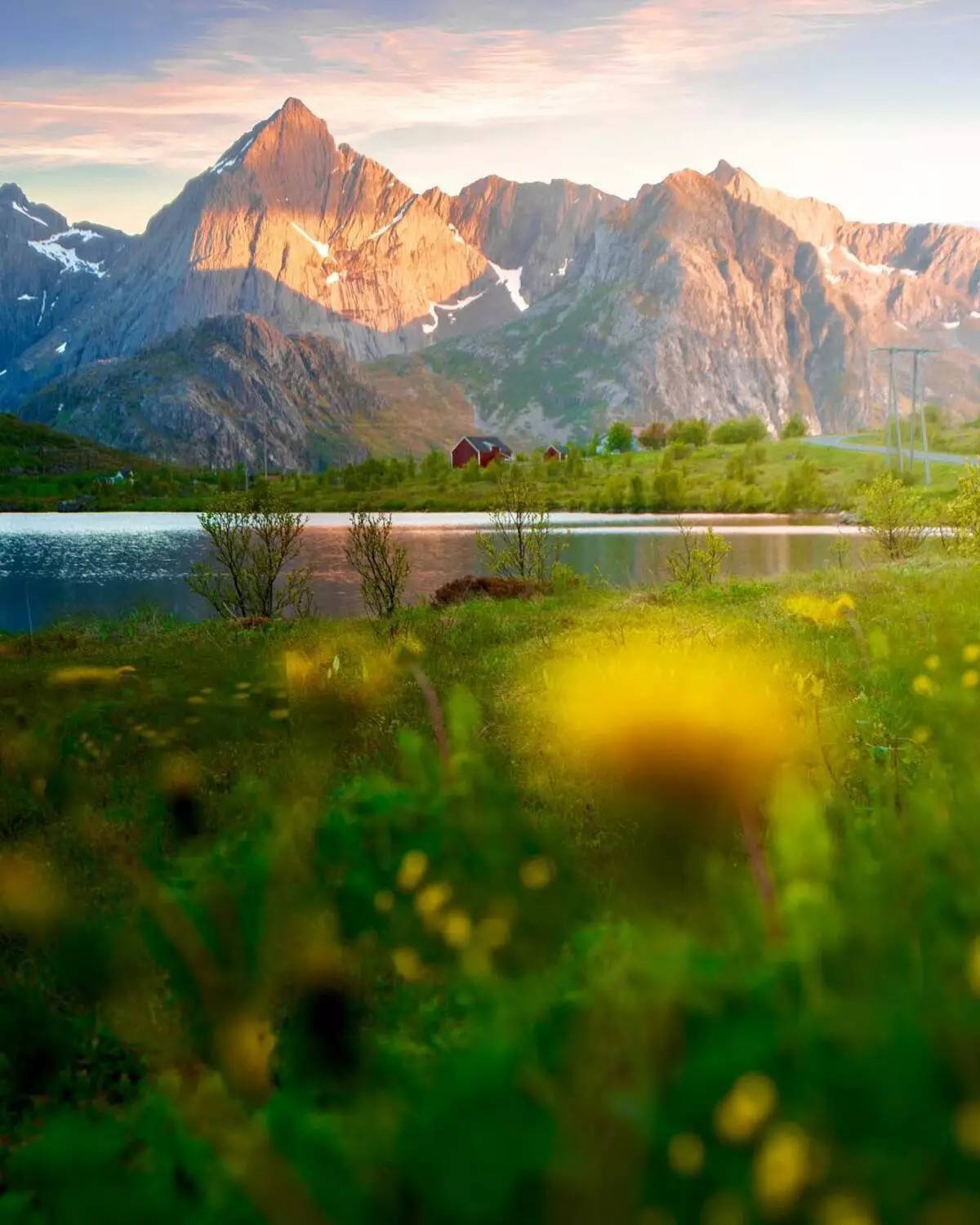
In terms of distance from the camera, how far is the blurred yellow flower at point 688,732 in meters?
2.80

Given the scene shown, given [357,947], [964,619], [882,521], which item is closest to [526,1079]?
[357,947]

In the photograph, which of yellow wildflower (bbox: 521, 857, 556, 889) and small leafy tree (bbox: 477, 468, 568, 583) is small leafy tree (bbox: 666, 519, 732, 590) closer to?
small leafy tree (bbox: 477, 468, 568, 583)

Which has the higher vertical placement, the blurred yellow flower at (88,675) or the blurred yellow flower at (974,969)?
the blurred yellow flower at (974,969)

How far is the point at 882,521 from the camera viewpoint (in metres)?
33.7

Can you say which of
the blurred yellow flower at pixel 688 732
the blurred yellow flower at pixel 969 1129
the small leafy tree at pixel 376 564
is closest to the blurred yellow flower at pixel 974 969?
the blurred yellow flower at pixel 969 1129

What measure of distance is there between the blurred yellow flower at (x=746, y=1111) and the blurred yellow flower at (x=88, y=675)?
33.4 ft

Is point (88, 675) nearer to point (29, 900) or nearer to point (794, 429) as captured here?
point (29, 900)

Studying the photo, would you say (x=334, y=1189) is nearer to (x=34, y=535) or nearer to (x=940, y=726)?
(x=940, y=726)

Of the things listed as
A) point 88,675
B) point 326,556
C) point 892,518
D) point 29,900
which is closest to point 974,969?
point 29,900

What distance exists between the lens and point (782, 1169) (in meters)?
1.21

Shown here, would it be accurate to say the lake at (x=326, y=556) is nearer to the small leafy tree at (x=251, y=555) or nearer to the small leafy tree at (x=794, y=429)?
the small leafy tree at (x=251, y=555)

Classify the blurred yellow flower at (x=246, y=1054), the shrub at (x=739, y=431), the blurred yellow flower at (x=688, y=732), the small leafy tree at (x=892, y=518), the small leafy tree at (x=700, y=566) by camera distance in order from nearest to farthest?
the blurred yellow flower at (x=246, y=1054) < the blurred yellow flower at (x=688, y=732) < the small leafy tree at (x=700, y=566) < the small leafy tree at (x=892, y=518) < the shrub at (x=739, y=431)

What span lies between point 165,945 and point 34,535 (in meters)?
108

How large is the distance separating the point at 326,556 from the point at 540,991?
70.7m
